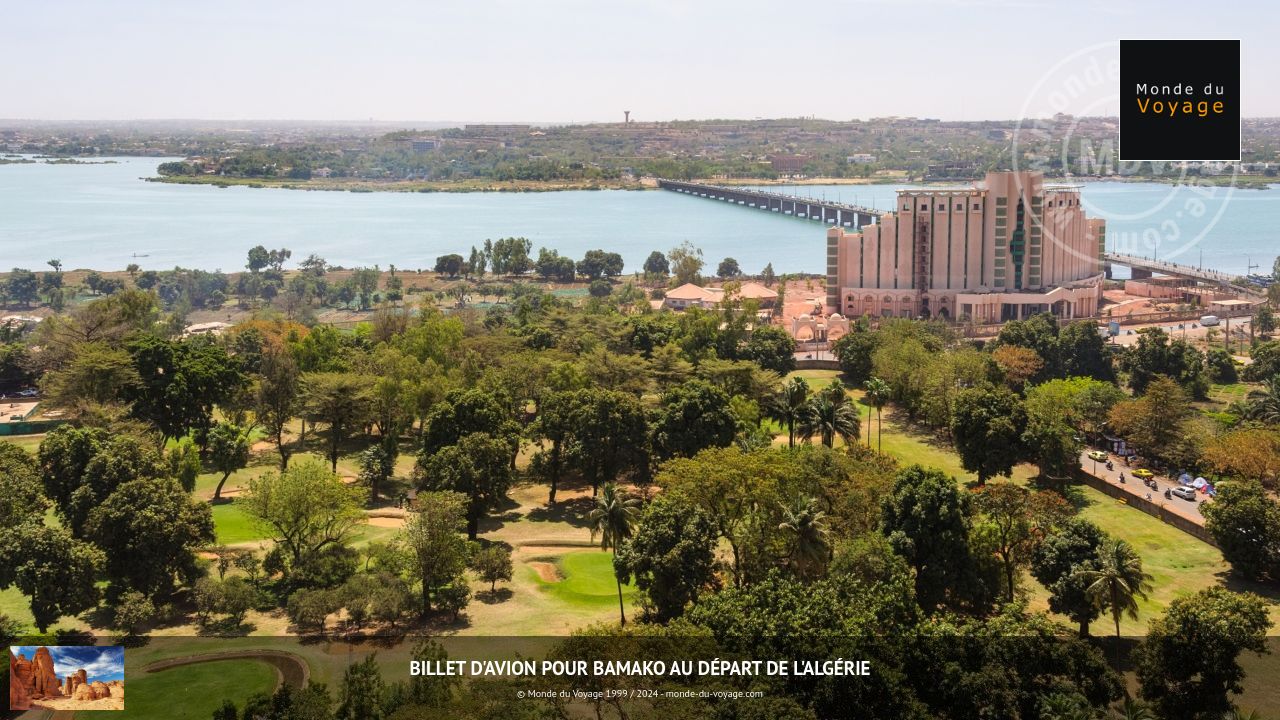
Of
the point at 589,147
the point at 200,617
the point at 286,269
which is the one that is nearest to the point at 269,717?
the point at 200,617

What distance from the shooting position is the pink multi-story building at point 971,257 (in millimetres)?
48844

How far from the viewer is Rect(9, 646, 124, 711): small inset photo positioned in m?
15.7

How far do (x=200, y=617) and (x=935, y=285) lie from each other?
38.3 metres

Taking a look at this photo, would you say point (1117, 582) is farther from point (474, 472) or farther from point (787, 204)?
point (787, 204)

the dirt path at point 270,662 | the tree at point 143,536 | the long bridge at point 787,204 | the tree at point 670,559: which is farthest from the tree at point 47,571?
the long bridge at point 787,204

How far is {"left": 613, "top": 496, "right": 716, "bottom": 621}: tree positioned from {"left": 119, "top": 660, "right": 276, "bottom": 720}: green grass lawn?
6.21m

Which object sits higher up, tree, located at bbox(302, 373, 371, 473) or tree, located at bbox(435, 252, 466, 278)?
tree, located at bbox(435, 252, 466, 278)

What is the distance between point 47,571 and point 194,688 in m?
3.69

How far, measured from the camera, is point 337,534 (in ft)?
73.9

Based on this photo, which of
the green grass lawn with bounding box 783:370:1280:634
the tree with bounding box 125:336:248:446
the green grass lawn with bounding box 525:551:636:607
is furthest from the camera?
the tree with bounding box 125:336:248:446

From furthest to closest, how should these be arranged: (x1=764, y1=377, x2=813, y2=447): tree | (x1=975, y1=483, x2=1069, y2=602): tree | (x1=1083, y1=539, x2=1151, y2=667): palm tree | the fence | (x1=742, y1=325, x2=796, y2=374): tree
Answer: (x1=742, y1=325, x2=796, y2=374): tree < (x1=764, y1=377, x2=813, y2=447): tree < the fence < (x1=975, y1=483, x2=1069, y2=602): tree < (x1=1083, y1=539, x2=1151, y2=667): palm tree

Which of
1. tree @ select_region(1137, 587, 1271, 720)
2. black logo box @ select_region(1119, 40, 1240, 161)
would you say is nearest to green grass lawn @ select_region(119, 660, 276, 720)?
tree @ select_region(1137, 587, 1271, 720)

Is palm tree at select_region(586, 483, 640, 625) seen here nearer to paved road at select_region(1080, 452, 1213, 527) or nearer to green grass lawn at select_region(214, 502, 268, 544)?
green grass lawn at select_region(214, 502, 268, 544)

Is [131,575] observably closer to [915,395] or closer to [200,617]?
[200,617]
